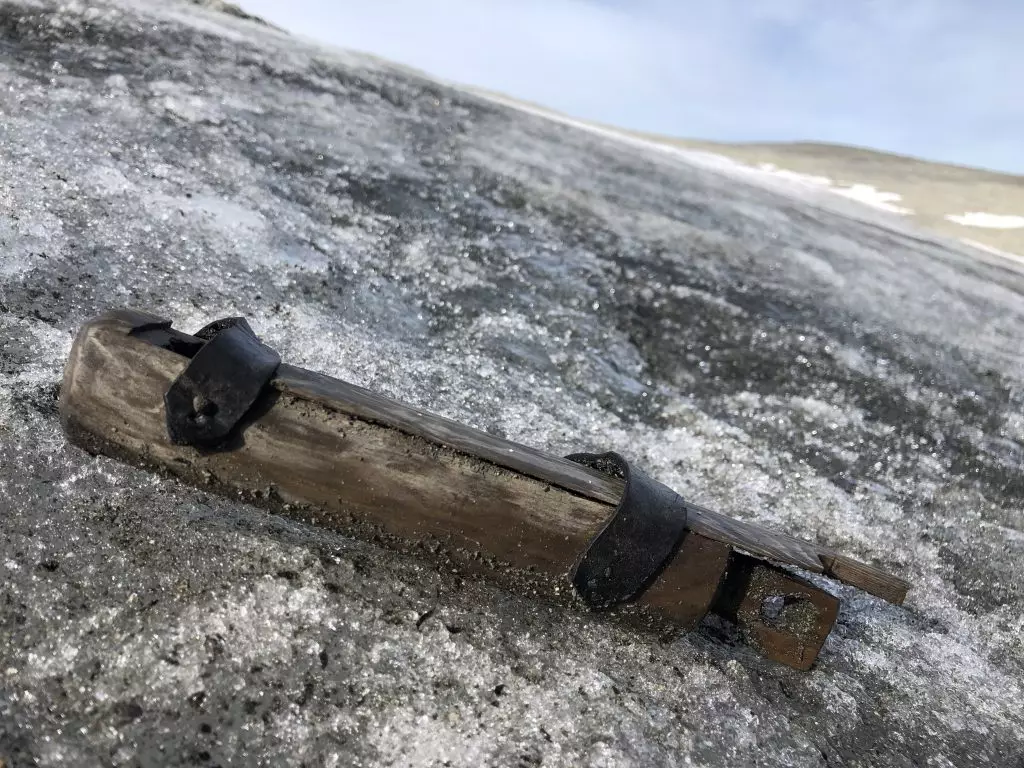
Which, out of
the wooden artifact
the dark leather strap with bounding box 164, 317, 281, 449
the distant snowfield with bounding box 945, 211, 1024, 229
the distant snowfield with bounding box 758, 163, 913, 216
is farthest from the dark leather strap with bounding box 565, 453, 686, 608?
the distant snowfield with bounding box 758, 163, 913, 216

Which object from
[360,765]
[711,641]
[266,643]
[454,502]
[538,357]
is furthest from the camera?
[538,357]

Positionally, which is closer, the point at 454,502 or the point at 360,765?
the point at 360,765

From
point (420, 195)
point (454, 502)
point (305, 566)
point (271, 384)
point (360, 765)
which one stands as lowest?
point (360, 765)

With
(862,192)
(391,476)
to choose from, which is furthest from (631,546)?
(862,192)

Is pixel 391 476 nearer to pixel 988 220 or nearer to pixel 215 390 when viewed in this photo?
pixel 215 390

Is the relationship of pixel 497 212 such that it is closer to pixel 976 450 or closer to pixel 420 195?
pixel 420 195

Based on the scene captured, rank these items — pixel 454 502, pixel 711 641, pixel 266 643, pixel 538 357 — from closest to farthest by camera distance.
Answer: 1. pixel 266 643
2. pixel 454 502
3. pixel 711 641
4. pixel 538 357

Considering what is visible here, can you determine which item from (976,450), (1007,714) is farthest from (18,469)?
(976,450)

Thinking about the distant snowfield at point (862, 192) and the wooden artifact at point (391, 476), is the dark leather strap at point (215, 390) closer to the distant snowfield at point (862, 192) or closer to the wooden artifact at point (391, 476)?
the wooden artifact at point (391, 476)
